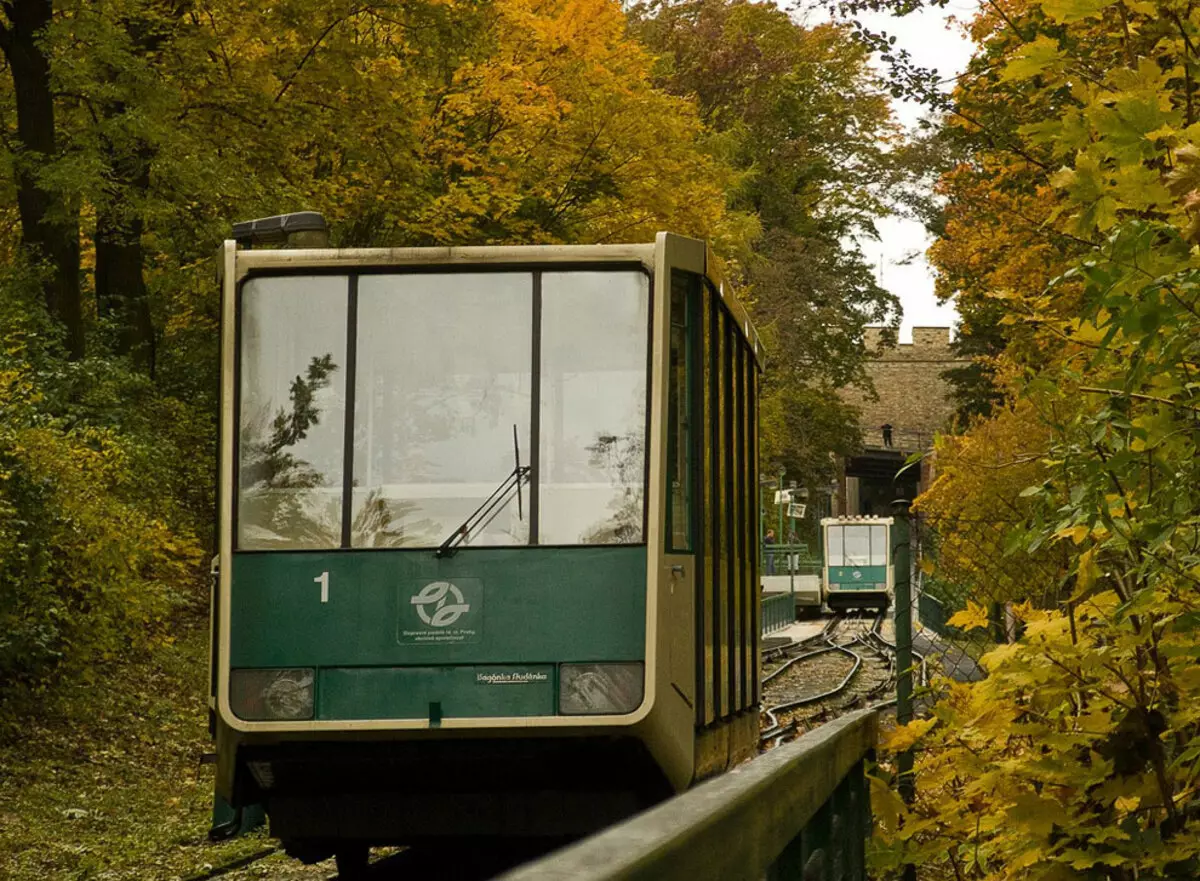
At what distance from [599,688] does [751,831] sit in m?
5.69

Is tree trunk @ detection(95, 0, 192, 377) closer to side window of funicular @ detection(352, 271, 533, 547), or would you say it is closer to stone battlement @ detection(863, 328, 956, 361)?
side window of funicular @ detection(352, 271, 533, 547)

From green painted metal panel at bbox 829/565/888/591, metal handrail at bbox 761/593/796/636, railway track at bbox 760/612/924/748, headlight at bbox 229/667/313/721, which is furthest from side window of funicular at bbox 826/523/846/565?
headlight at bbox 229/667/313/721

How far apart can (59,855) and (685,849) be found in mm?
10417

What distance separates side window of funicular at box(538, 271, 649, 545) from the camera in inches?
338

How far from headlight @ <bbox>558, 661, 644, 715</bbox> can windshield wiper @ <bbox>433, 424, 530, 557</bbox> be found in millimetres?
740

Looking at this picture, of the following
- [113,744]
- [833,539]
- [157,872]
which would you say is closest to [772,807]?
[157,872]

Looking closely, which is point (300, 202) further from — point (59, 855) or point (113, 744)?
point (59, 855)

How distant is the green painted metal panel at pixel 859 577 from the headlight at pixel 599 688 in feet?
147

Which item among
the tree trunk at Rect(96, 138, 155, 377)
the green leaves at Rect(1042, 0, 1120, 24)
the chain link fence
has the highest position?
the tree trunk at Rect(96, 138, 155, 377)

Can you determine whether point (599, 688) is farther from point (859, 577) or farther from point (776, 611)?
point (859, 577)

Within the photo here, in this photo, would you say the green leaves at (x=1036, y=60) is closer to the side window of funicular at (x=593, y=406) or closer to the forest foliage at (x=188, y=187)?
the side window of funicular at (x=593, y=406)

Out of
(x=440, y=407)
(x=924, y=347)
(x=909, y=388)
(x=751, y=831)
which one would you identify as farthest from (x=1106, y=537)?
(x=924, y=347)

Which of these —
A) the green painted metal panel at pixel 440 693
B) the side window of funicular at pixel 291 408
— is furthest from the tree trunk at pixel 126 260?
the green painted metal panel at pixel 440 693

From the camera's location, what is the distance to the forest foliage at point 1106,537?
398 centimetres
